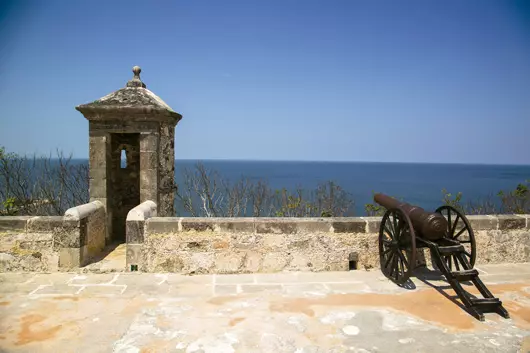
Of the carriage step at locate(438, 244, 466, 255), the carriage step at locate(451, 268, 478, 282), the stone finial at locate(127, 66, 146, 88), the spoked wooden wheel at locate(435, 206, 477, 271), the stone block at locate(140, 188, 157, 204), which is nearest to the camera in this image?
the carriage step at locate(451, 268, 478, 282)

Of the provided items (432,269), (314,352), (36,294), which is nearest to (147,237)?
(36,294)

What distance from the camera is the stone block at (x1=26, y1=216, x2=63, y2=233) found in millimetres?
5258

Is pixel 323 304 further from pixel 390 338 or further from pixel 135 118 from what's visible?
pixel 135 118

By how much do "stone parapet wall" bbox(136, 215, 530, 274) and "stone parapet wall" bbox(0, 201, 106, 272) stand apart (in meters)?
0.92

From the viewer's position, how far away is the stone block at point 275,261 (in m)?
5.28

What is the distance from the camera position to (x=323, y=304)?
13.7ft

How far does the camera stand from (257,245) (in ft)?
17.3

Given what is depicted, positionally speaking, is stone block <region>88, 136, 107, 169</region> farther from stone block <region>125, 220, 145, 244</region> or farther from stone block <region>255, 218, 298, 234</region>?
stone block <region>255, 218, 298, 234</region>

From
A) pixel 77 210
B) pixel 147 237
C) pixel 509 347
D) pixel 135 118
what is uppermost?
pixel 135 118

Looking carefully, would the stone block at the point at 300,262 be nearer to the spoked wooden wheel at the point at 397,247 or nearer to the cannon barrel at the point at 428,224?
the spoked wooden wheel at the point at 397,247

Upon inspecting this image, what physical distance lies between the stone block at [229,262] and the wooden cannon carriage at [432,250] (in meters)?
1.97

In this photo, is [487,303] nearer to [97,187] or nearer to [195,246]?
[195,246]

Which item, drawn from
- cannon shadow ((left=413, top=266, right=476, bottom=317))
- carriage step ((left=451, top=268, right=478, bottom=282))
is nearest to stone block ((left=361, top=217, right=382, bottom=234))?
cannon shadow ((left=413, top=266, right=476, bottom=317))

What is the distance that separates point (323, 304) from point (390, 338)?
90cm
